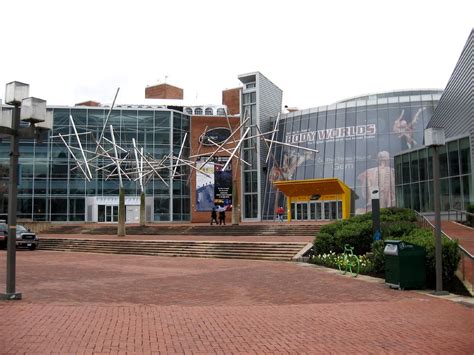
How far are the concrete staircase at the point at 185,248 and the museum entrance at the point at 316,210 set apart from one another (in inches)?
798

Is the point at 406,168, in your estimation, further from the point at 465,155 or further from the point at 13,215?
the point at 13,215

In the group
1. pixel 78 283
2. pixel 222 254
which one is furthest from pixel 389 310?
pixel 222 254

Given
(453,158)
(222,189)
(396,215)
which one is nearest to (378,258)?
(396,215)

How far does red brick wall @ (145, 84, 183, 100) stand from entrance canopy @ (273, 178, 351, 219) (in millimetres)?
47652

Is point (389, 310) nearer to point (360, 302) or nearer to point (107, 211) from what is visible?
point (360, 302)

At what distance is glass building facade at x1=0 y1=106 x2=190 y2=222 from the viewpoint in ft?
192

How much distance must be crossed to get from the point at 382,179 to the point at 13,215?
42211mm

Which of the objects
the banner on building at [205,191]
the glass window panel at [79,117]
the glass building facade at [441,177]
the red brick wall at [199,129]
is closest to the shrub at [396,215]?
the glass building facade at [441,177]

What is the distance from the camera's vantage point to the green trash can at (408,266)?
1260cm

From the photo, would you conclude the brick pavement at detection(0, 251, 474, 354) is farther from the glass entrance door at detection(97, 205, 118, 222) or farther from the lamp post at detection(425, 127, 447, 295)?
the glass entrance door at detection(97, 205, 118, 222)

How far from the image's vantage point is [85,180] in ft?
196

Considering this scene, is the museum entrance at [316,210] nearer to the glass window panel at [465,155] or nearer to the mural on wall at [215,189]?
the glass window panel at [465,155]

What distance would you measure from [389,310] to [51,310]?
6.39 meters

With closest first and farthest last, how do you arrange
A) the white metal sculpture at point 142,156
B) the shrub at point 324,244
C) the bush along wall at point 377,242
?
the bush along wall at point 377,242, the shrub at point 324,244, the white metal sculpture at point 142,156
